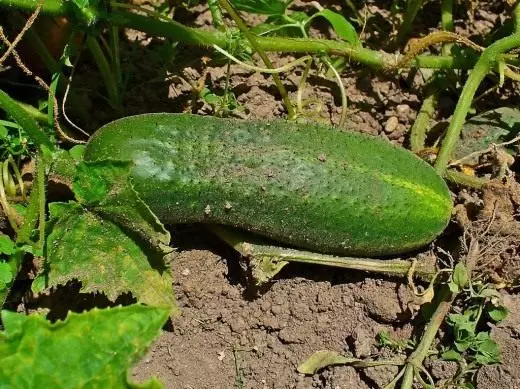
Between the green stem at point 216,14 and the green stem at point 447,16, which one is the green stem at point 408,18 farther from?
the green stem at point 216,14

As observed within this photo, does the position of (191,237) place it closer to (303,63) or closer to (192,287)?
(192,287)

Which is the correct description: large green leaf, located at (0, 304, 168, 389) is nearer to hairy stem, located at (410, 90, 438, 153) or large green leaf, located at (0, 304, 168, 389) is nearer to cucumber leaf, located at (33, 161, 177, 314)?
cucumber leaf, located at (33, 161, 177, 314)

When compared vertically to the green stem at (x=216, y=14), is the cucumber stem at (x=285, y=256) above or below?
below

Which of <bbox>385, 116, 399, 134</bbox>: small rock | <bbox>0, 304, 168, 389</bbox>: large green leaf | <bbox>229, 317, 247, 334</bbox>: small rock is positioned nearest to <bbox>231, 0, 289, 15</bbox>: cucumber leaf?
<bbox>385, 116, 399, 134</bbox>: small rock

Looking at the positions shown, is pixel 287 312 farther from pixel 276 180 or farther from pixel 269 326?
pixel 276 180

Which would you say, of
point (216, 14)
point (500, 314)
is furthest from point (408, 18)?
point (500, 314)

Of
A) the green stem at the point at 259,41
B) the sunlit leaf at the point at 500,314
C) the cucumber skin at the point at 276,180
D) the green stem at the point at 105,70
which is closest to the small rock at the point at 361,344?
the cucumber skin at the point at 276,180
